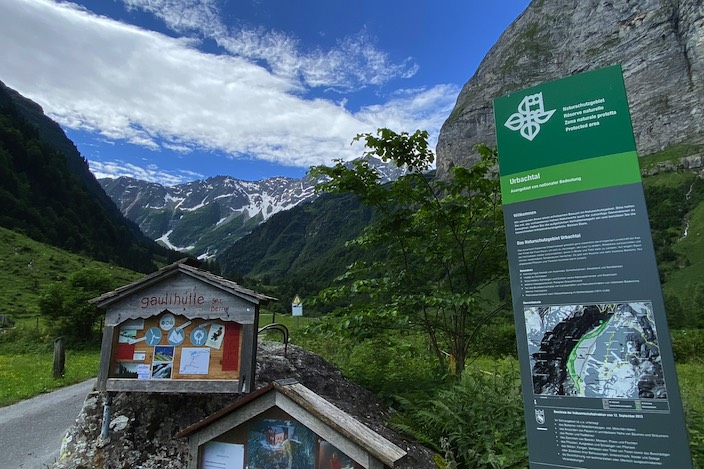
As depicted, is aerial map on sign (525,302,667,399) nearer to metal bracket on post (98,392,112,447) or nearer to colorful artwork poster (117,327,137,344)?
colorful artwork poster (117,327,137,344)

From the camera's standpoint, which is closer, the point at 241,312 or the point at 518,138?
the point at 518,138

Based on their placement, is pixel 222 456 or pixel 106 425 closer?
pixel 222 456

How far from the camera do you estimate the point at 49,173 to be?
11688 cm

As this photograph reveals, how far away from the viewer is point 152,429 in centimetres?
530

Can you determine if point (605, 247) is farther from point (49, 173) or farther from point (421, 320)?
point (49, 173)

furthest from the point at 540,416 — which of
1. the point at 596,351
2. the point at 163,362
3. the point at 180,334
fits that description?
the point at 163,362

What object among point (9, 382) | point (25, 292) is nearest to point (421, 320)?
point (9, 382)

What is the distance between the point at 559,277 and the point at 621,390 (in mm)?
918

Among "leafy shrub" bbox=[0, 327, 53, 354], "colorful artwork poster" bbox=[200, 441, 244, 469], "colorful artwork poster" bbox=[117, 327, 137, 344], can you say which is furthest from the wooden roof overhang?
"leafy shrub" bbox=[0, 327, 53, 354]

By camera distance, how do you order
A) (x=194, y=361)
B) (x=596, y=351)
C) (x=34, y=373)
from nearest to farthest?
(x=596, y=351), (x=194, y=361), (x=34, y=373)

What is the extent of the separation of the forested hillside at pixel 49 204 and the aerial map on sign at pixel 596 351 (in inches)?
4438

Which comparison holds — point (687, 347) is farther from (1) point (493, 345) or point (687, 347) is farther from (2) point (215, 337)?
(2) point (215, 337)

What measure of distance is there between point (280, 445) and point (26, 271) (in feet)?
231

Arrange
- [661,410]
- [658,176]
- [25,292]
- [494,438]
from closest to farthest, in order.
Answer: [661,410]
[494,438]
[25,292]
[658,176]
